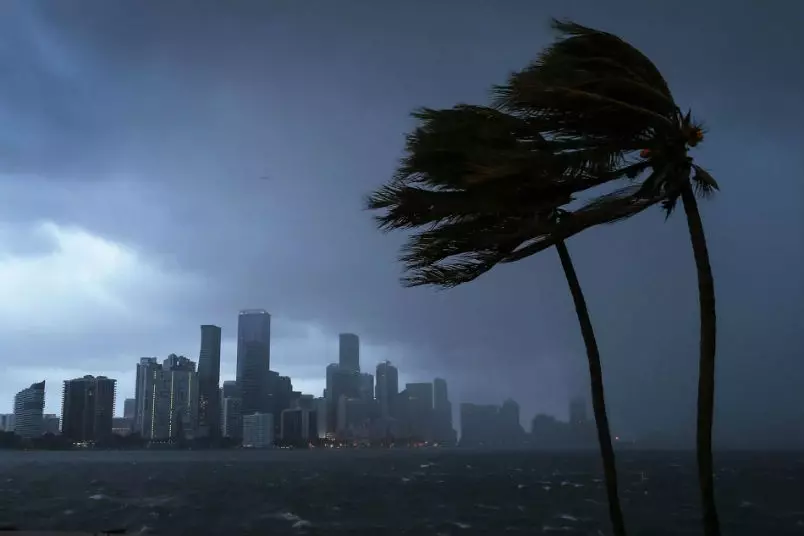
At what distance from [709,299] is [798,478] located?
93611mm

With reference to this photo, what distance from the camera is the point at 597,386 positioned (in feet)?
26.6

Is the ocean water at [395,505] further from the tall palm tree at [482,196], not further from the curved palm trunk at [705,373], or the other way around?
the curved palm trunk at [705,373]

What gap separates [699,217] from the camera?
6445 millimetres

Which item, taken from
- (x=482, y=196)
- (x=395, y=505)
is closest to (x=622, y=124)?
(x=482, y=196)

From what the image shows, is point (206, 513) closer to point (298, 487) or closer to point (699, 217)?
point (298, 487)

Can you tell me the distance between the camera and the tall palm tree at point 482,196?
6.58m

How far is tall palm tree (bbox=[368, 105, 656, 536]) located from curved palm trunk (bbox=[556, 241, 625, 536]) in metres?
0.35

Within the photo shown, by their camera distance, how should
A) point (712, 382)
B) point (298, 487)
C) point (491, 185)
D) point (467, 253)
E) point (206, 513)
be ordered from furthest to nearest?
point (298, 487) < point (206, 513) < point (467, 253) < point (491, 185) < point (712, 382)

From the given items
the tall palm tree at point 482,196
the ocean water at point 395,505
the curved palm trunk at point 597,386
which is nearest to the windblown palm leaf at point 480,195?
the tall palm tree at point 482,196

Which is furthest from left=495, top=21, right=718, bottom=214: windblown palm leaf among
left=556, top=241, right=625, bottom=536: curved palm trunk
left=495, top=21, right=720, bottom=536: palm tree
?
left=556, top=241, right=625, bottom=536: curved palm trunk

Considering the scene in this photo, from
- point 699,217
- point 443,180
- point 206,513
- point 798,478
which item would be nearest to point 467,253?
point 443,180

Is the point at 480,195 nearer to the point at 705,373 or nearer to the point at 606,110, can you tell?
the point at 606,110

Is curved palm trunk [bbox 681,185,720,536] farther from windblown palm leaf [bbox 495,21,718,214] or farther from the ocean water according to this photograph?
the ocean water

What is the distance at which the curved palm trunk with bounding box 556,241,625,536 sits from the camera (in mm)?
7918
